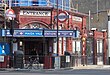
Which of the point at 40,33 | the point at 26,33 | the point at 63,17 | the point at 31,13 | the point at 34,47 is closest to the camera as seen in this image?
the point at 63,17

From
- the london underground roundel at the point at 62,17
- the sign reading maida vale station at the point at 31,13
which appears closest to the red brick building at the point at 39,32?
the sign reading maida vale station at the point at 31,13

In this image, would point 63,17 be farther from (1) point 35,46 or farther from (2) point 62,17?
(1) point 35,46

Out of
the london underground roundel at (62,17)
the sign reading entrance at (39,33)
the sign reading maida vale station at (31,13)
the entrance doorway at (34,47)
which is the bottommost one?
the entrance doorway at (34,47)

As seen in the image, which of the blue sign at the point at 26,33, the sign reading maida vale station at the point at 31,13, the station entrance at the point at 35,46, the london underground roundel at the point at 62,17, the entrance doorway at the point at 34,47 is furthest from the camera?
the entrance doorway at the point at 34,47

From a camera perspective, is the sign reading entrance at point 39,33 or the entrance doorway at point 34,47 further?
the entrance doorway at point 34,47

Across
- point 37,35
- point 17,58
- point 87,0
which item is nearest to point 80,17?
point 37,35

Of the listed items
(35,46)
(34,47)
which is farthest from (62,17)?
(34,47)

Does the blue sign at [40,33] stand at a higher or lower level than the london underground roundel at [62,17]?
lower

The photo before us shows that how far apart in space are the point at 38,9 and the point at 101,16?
24.7m

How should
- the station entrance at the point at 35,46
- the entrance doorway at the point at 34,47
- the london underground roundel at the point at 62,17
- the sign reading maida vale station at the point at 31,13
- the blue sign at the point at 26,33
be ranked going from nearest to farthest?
1. the london underground roundel at the point at 62,17
2. the blue sign at the point at 26,33
3. the sign reading maida vale station at the point at 31,13
4. the station entrance at the point at 35,46
5. the entrance doorway at the point at 34,47

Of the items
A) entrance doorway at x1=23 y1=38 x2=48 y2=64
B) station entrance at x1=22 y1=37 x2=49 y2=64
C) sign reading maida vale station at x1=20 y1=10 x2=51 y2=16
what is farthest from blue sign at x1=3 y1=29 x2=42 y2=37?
sign reading maida vale station at x1=20 y1=10 x2=51 y2=16

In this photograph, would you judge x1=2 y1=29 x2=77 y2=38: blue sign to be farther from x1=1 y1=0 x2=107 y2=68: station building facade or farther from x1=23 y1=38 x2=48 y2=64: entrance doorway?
x1=23 y1=38 x2=48 y2=64: entrance doorway

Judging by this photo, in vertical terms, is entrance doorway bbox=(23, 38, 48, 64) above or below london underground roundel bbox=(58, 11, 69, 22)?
below

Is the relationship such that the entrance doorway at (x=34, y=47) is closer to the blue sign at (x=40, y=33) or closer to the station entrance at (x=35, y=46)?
the station entrance at (x=35, y=46)
